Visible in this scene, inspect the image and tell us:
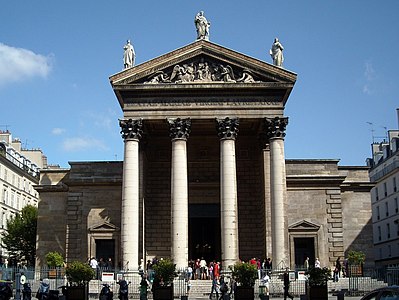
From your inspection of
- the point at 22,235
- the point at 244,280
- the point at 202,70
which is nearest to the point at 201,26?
the point at 202,70

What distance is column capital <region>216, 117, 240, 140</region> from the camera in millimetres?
36812

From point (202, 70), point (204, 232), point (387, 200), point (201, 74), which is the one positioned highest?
point (202, 70)

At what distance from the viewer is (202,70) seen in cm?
3784

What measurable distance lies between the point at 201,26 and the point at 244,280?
61.0ft

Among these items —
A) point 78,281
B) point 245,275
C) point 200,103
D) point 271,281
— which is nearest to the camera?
point 78,281

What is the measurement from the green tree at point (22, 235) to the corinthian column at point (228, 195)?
94.8ft

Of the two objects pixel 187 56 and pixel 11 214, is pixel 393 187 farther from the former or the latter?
pixel 11 214

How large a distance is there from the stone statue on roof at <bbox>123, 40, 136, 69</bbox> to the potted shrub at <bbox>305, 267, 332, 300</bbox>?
768 inches

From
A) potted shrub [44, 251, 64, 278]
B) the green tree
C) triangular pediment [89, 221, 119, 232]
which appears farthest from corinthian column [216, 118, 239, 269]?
the green tree

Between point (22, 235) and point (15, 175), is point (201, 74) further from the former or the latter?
point (15, 175)

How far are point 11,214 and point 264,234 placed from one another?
36.0 meters

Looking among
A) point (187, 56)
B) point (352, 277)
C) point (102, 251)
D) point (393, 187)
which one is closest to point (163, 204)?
point (102, 251)

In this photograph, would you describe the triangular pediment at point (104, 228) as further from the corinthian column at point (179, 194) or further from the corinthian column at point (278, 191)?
the corinthian column at point (278, 191)

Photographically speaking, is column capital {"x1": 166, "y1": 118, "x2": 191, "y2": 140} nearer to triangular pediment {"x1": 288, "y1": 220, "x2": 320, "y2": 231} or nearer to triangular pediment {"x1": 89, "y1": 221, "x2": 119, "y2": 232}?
triangular pediment {"x1": 89, "y1": 221, "x2": 119, "y2": 232}
